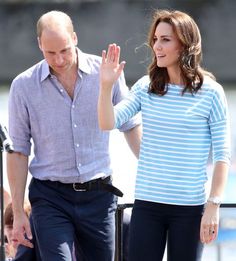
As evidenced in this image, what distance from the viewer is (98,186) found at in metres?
4.76

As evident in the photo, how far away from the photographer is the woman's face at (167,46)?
4.25m

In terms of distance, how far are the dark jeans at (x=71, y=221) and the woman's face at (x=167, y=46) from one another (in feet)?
2.86

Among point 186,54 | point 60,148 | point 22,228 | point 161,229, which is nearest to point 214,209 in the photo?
point 161,229

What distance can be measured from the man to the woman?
0.48 m

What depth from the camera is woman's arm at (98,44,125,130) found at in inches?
164

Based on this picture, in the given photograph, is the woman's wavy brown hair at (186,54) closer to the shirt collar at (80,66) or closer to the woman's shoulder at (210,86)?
the woman's shoulder at (210,86)

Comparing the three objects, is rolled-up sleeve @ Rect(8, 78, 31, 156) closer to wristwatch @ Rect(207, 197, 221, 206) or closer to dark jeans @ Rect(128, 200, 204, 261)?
dark jeans @ Rect(128, 200, 204, 261)

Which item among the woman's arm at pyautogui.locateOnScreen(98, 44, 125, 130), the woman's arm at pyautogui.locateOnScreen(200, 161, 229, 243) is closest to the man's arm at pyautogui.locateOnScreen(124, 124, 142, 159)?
the woman's arm at pyautogui.locateOnScreen(98, 44, 125, 130)

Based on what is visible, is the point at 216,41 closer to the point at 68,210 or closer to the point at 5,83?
the point at 5,83

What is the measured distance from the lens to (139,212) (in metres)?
4.22

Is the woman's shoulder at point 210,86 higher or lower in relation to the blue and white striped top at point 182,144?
higher

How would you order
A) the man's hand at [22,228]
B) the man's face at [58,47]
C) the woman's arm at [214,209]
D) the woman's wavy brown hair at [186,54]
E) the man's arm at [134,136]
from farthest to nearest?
Result: the man's arm at [134,136] < the man's hand at [22,228] < the man's face at [58,47] < the woman's wavy brown hair at [186,54] < the woman's arm at [214,209]

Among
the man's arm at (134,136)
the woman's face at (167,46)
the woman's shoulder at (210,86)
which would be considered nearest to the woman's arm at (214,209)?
the woman's shoulder at (210,86)

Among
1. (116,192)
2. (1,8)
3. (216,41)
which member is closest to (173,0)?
(216,41)
